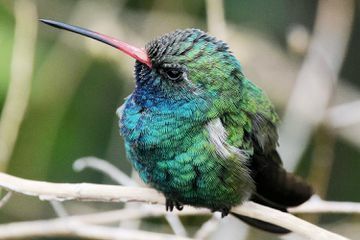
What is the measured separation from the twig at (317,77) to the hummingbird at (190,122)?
123cm

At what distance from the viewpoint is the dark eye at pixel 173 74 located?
3.02m

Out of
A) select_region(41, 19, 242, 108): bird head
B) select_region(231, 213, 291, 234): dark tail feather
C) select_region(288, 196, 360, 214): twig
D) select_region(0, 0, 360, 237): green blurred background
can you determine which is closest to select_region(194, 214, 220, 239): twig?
select_region(231, 213, 291, 234): dark tail feather

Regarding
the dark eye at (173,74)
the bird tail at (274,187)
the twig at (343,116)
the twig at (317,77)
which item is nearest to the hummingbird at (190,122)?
the dark eye at (173,74)

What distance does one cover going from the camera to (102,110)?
210 inches

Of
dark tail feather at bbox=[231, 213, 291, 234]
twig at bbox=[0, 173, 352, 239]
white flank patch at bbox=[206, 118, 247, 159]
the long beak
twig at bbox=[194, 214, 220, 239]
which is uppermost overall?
the long beak

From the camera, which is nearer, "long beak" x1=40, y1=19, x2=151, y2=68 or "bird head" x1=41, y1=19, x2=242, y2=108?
"long beak" x1=40, y1=19, x2=151, y2=68

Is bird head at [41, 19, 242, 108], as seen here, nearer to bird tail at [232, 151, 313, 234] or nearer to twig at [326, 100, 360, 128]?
bird tail at [232, 151, 313, 234]

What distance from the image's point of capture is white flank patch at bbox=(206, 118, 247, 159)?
302 cm

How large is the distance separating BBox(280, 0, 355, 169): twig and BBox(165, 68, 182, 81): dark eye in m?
1.45


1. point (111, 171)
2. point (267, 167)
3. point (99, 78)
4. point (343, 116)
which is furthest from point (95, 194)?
point (99, 78)

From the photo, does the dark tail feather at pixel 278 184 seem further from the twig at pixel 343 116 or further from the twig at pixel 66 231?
the twig at pixel 343 116

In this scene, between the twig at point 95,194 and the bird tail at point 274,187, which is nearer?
the twig at point 95,194

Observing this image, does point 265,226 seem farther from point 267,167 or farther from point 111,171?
point 111,171

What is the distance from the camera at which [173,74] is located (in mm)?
3029
